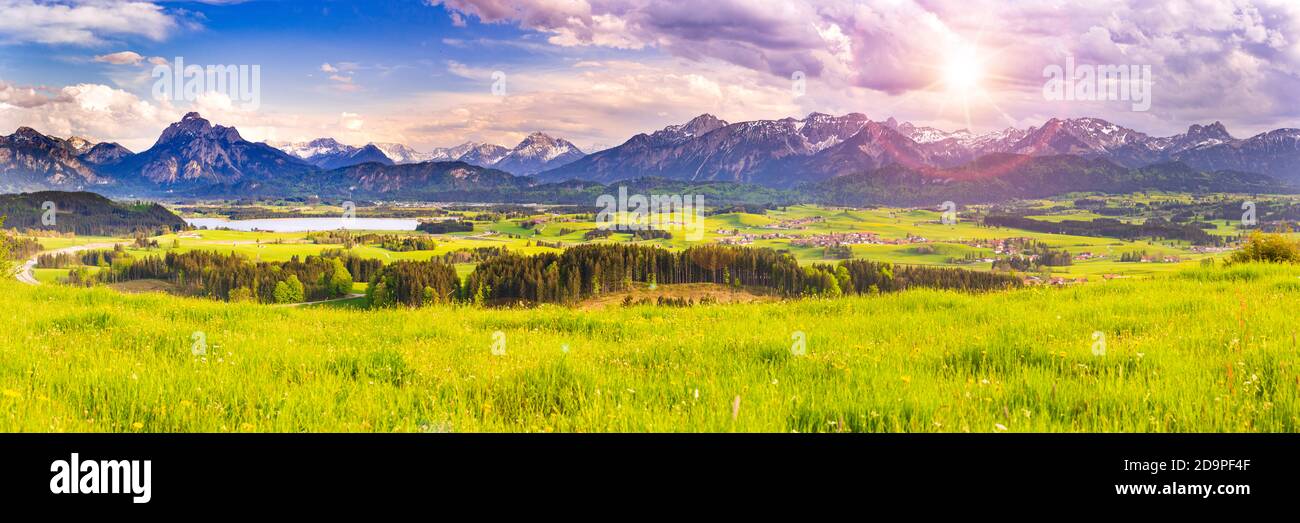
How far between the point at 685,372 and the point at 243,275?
173m

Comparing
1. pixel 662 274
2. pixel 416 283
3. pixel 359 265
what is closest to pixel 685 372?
pixel 416 283

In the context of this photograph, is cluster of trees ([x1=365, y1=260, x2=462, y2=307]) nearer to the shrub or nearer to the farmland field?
the farmland field

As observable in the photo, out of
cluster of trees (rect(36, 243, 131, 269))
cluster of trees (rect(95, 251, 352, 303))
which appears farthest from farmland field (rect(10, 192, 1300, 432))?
cluster of trees (rect(36, 243, 131, 269))

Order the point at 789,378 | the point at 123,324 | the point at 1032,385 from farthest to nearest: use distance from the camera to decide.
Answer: the point at 123,324 → the point at 789,378 → the point at 1032,385

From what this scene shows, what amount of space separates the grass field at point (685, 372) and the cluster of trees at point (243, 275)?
467 feet

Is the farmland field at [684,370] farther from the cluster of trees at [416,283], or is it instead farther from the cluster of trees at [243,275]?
the cluster of trees at [243,275]

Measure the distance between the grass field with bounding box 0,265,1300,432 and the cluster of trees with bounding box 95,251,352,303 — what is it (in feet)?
467

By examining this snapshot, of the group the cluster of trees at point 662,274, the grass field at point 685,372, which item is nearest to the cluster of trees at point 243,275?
the cluster of trees at point 662,274
